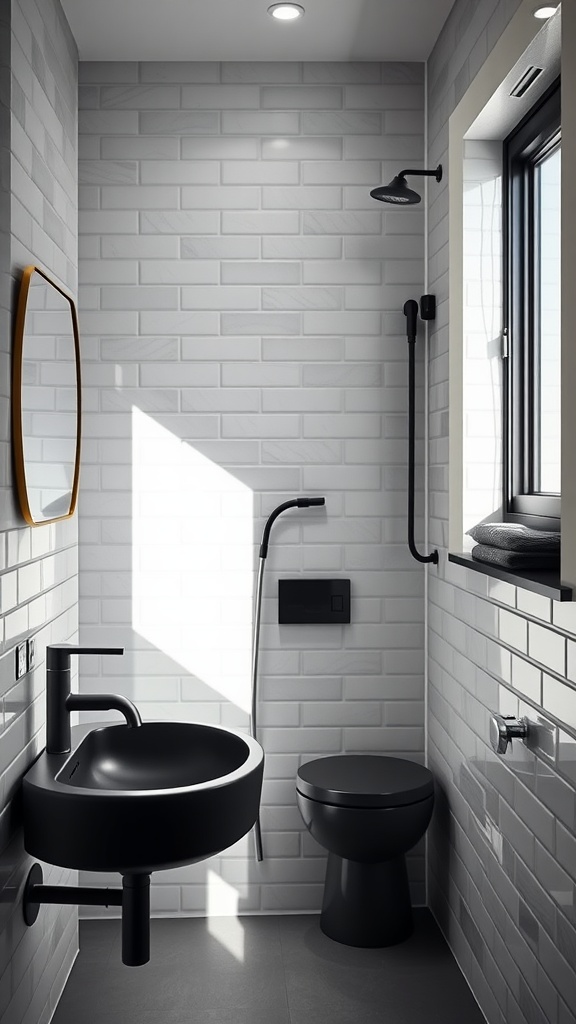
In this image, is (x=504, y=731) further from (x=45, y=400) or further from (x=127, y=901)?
(x=45, y=400)

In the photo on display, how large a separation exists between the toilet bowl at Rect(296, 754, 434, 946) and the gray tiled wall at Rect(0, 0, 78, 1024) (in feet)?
2.48

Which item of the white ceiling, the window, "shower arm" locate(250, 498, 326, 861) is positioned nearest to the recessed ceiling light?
the white ceiling

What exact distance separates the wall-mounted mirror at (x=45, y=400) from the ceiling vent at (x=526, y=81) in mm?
1202

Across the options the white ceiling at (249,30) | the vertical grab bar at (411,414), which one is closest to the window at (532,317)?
the vertical grab bar at (411,414)

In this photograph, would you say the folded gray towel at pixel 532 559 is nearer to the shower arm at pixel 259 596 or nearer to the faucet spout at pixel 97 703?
the faucet spout at pixel 97 703

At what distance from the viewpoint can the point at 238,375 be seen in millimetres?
2941

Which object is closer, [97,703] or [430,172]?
[97,703]

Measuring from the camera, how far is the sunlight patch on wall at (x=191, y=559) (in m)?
2.94

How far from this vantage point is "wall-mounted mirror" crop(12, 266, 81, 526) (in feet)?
6.62

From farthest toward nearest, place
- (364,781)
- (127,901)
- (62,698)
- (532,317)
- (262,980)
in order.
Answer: (364,781)
(262,980)
(532,317)
(62,698)
(127,901)

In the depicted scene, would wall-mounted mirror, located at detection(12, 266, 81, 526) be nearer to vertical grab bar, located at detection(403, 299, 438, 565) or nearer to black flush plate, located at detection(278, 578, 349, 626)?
black flush plate, located at detection(278, 578, 349, 626)

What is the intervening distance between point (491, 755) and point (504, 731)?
0.37m

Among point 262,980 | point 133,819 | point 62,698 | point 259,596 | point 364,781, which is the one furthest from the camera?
point 259,596

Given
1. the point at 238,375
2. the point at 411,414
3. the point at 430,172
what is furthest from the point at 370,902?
the point at 430,172
